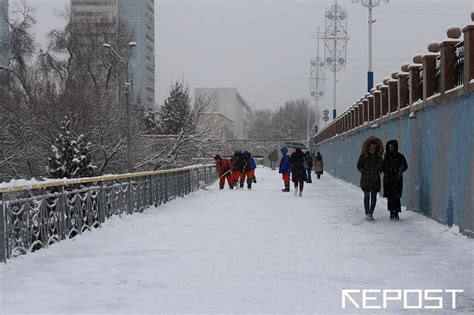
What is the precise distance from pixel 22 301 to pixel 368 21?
33273mm

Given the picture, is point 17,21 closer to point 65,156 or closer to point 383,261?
point 65,156

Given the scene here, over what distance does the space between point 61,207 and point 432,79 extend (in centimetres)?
776

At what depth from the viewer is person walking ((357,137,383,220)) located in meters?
11.6

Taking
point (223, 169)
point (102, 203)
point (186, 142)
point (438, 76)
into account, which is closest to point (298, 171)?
point (223, 169)

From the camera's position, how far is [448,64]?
10.9m

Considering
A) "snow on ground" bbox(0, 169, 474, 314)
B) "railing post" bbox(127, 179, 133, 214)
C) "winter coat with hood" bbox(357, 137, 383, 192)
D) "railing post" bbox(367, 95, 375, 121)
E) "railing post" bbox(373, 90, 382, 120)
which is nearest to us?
"snow on ground" bbox(0, 169, 474, 314)

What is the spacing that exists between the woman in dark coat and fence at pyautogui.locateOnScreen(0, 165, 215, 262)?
521cm

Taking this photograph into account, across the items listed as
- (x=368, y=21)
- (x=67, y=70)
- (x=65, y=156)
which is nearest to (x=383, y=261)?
(x=65, y=156)

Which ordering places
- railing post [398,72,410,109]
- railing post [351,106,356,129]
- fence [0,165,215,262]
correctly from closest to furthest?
fence [0,165,215,262] → railing post [398,72,410,109] → railing post [351,106,356,129]

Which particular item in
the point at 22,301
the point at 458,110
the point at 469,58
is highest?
the point at 469,58

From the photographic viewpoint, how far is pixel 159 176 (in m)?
15.8

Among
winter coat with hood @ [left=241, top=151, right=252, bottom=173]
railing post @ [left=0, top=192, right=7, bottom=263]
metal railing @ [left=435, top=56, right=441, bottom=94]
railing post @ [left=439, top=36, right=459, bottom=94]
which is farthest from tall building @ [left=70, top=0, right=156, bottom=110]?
railing post @ [left=0, top=192, right=7, bottom=263]

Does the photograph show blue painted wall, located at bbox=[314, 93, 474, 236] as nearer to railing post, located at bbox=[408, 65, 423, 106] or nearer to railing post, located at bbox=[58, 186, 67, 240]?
railing post, located at bbox=[408, 65, 423, 106]

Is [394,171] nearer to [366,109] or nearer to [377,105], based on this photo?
[377,105]
